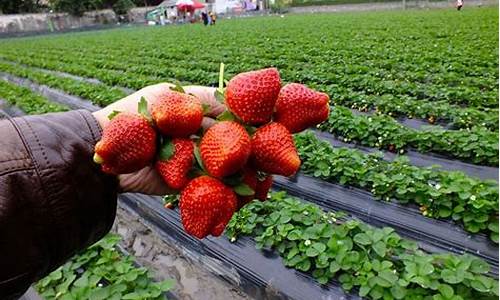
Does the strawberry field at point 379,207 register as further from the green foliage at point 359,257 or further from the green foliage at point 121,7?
the green foliage at point 121,7

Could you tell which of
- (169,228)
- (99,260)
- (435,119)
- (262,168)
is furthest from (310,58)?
(262,168)

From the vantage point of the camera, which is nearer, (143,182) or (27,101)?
(143,182)

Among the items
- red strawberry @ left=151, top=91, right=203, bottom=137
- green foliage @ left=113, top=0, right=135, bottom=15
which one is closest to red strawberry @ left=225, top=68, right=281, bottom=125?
red strawberry @ left=151, top=91, right=203, bottom=137

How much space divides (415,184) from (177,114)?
2464mm

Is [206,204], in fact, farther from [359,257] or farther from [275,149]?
[359,257]

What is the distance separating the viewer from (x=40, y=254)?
3.84 feet

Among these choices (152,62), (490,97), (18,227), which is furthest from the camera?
(152,62)

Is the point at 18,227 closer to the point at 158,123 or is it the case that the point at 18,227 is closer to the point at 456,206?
the point at 158,123

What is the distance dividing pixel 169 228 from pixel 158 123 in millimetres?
2359

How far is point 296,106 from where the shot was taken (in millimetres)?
1282

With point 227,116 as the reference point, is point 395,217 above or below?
below

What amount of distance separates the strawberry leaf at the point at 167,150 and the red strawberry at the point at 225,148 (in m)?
0.08

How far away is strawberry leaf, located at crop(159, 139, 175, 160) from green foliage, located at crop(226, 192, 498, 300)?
57.3 inches

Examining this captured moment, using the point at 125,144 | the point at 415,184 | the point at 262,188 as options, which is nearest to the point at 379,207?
the point at 415,184
